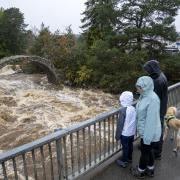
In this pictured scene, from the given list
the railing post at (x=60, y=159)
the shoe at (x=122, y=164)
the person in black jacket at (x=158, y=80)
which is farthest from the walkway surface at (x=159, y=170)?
the person in black jacket at (x=158, y=80)

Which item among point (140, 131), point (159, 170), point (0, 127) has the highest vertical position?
point (140, 131)

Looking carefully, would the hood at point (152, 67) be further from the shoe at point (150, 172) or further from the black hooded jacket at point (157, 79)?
the shoe at point (150, 172)

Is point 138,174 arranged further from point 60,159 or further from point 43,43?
point 43,43

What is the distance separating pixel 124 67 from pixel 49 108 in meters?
5.84

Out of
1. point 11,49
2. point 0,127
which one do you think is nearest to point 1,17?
point 11,49

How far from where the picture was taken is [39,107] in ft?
58.6

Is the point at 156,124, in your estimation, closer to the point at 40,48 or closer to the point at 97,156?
the point at 97,156

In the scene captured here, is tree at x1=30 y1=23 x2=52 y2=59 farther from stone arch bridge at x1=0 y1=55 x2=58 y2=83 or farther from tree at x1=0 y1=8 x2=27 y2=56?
tree at x1=0 y1=8 x2=27 y2=56

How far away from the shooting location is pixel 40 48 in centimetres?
3014

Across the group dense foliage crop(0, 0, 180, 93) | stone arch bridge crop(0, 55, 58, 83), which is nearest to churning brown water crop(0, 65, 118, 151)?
stone arch bridge crop(0, 55, 58, 83)

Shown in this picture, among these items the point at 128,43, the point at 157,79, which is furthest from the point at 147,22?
the point at 157,79

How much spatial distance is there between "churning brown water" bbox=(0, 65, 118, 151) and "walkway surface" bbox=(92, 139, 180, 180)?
326 inches

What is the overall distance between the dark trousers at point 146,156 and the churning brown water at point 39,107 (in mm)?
8688

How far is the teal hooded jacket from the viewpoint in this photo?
3.94 m
